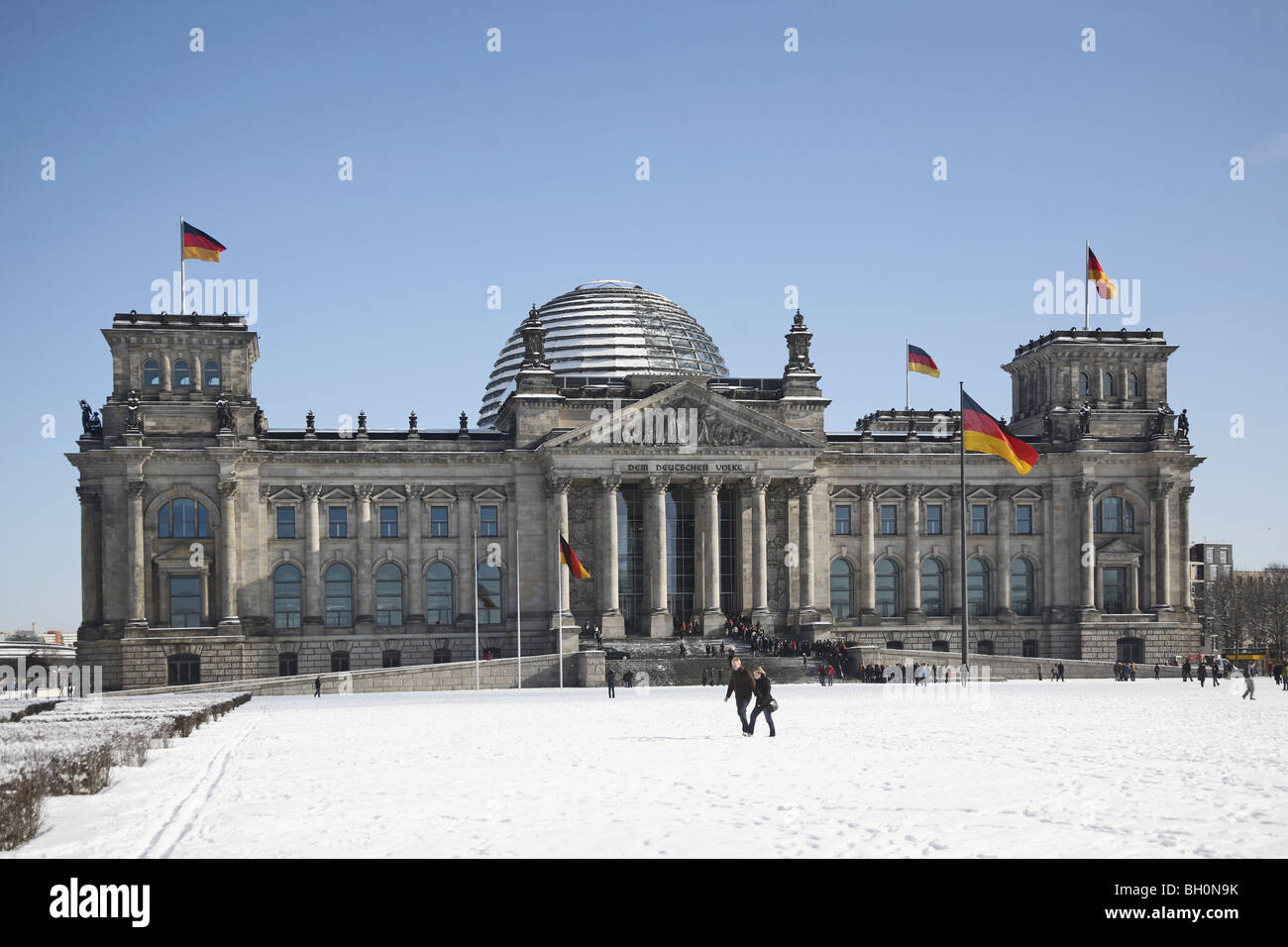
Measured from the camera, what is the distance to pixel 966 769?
81.4ft

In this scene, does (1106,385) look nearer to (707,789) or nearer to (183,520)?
(183,520)

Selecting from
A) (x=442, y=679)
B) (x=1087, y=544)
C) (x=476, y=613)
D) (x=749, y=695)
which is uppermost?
A: (x=1087, y=544)

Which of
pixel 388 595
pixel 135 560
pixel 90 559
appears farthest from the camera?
pixel 388 595

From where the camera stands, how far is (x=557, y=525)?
259ft

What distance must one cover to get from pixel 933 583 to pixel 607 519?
20597mm

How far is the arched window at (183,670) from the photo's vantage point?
75.2 m

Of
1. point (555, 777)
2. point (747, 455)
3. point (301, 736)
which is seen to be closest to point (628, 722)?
point (301, 736)

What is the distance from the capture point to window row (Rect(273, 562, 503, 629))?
79375 millimetres

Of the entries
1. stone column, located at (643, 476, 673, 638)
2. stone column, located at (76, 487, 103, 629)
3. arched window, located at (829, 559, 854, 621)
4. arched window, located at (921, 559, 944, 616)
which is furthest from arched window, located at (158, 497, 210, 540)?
arched window, located at (921, 559, 944, 616)

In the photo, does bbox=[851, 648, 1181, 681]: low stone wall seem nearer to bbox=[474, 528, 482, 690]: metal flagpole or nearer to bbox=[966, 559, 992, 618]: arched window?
bbox=[966, 559, 992, 618]: arched window

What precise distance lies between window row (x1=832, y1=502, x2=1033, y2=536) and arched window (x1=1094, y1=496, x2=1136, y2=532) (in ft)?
13.2

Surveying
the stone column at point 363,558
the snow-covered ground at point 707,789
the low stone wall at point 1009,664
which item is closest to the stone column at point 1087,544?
the low stone wall at point 1009,664

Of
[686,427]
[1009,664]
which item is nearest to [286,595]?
[686,427]
